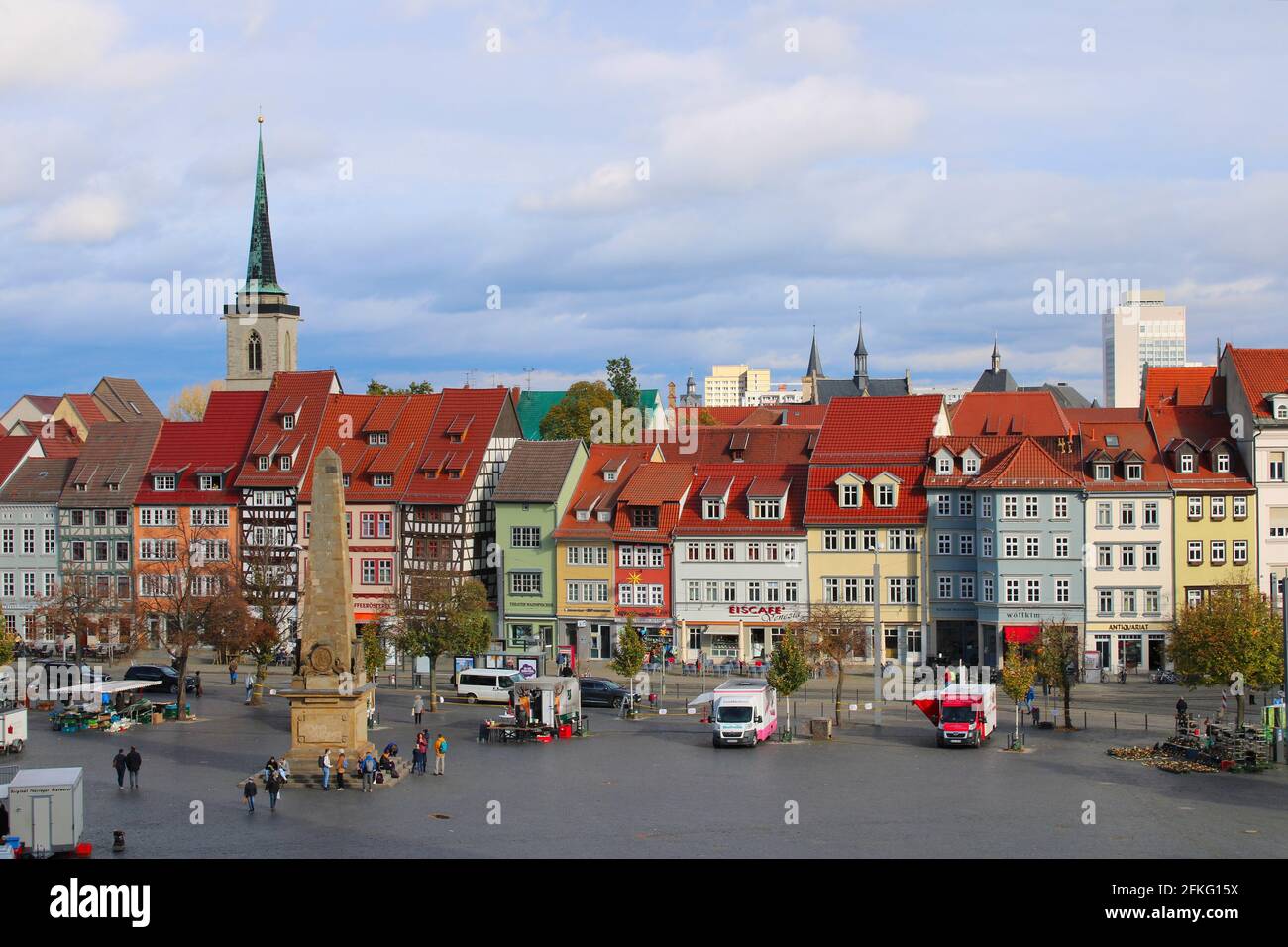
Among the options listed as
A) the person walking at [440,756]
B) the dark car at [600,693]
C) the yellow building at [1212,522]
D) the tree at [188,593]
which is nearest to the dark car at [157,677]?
the tree at [188,593]

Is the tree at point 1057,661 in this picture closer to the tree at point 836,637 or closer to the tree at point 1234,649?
the tree at point 1234,649

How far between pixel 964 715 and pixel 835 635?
938cm

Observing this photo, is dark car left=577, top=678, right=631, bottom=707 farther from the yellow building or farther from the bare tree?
the yellow building

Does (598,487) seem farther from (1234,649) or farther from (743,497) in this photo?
(1234,649)

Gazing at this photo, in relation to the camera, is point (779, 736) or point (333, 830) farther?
point (779, 736)

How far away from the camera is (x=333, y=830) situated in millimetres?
33719

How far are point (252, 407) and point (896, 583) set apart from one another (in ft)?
122

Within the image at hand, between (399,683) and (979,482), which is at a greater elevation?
(979,482)

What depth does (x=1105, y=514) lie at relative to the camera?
65125 mm

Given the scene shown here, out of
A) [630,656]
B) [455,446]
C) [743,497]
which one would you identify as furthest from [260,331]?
[630,656]

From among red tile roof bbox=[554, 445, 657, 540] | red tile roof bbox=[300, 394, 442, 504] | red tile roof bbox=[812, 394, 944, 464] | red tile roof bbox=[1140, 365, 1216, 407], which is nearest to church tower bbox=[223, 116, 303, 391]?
red tile roof bbox=[300, 394, 442, 504]

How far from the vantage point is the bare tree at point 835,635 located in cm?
5434
